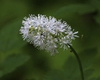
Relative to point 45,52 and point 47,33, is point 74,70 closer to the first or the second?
point 47,33

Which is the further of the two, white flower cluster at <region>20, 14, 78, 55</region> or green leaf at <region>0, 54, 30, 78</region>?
green leaf at <region>0, 54, 30, 78</region>

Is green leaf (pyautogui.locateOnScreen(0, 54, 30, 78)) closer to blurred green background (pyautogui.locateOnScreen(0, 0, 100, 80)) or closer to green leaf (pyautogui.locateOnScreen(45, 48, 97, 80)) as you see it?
blurred green background (pyautogui.locateOnScreen(0, 0, 100, 80))

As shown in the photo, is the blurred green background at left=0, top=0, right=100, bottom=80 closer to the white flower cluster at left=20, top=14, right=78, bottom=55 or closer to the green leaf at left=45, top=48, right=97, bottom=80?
the green leaf at left=45, top=48, right=97, bottom=80

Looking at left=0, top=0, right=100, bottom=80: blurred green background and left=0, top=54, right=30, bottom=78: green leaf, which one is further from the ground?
left=0, top=0, right=100, bottom=80: blurred green background

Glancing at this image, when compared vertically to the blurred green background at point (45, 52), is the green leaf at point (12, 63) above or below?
below

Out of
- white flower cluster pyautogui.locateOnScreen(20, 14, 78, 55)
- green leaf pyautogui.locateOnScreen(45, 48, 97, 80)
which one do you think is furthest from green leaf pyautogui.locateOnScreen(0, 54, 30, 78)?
white flower cluster pyautogui.locateOnScreen(20, 14, 78, 55)

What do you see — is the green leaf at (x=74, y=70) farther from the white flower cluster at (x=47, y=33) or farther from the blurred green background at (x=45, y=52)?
the white flower cluster at (x=47, y=33)

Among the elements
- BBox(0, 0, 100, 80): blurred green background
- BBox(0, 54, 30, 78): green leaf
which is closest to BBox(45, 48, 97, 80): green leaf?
BBox(0, 0, 100, 80): blurred green background

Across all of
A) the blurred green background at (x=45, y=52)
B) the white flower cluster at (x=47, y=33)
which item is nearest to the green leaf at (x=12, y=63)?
the blurred green background at (x=45, y=52)
